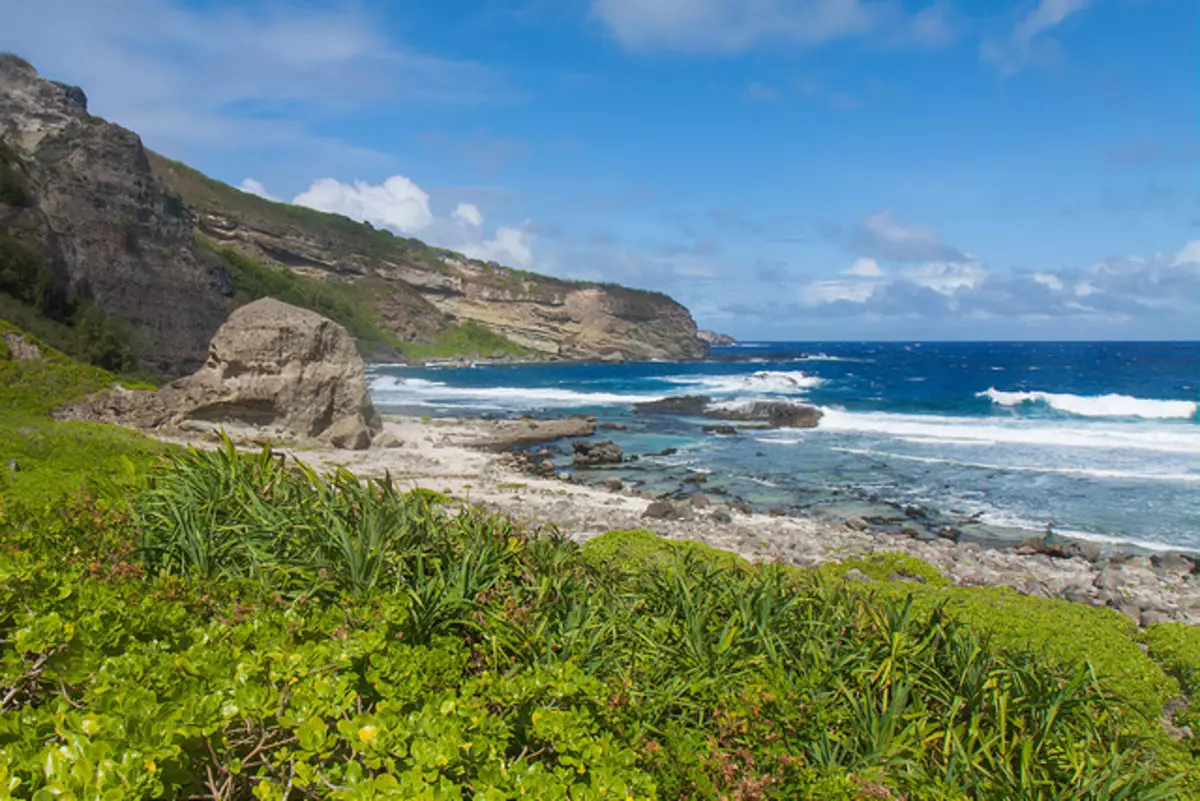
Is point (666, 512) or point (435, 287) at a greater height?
point (435, 287)

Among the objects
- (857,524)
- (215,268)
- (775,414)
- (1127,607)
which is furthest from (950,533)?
(215,268)

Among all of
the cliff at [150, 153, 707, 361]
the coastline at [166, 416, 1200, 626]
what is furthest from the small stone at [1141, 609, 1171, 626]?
the cliff at [150, 153, 707, 361]

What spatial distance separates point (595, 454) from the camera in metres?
28.9

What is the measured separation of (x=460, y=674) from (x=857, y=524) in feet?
55.8

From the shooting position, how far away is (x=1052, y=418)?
42594 millimetres

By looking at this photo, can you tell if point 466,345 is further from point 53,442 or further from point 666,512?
point 53,442

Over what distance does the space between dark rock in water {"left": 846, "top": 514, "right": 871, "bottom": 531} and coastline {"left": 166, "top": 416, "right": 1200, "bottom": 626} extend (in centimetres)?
10

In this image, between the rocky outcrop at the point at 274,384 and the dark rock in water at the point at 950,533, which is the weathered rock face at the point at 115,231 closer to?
the rocky outcrop at the point at 274,384

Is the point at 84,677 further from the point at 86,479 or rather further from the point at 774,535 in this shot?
the point at 774,535

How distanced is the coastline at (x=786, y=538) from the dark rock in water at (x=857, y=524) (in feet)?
0.33

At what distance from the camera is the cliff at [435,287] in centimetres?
9650

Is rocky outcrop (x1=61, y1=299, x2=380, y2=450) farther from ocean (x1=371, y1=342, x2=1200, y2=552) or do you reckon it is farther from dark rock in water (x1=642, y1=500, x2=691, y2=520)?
dark rock in water (x1=642, y1=500, x2=691, y2=520)

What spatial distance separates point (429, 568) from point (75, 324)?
2844cm

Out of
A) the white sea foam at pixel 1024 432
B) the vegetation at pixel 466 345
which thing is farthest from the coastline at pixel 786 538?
the vegetation at pixel 466 345
